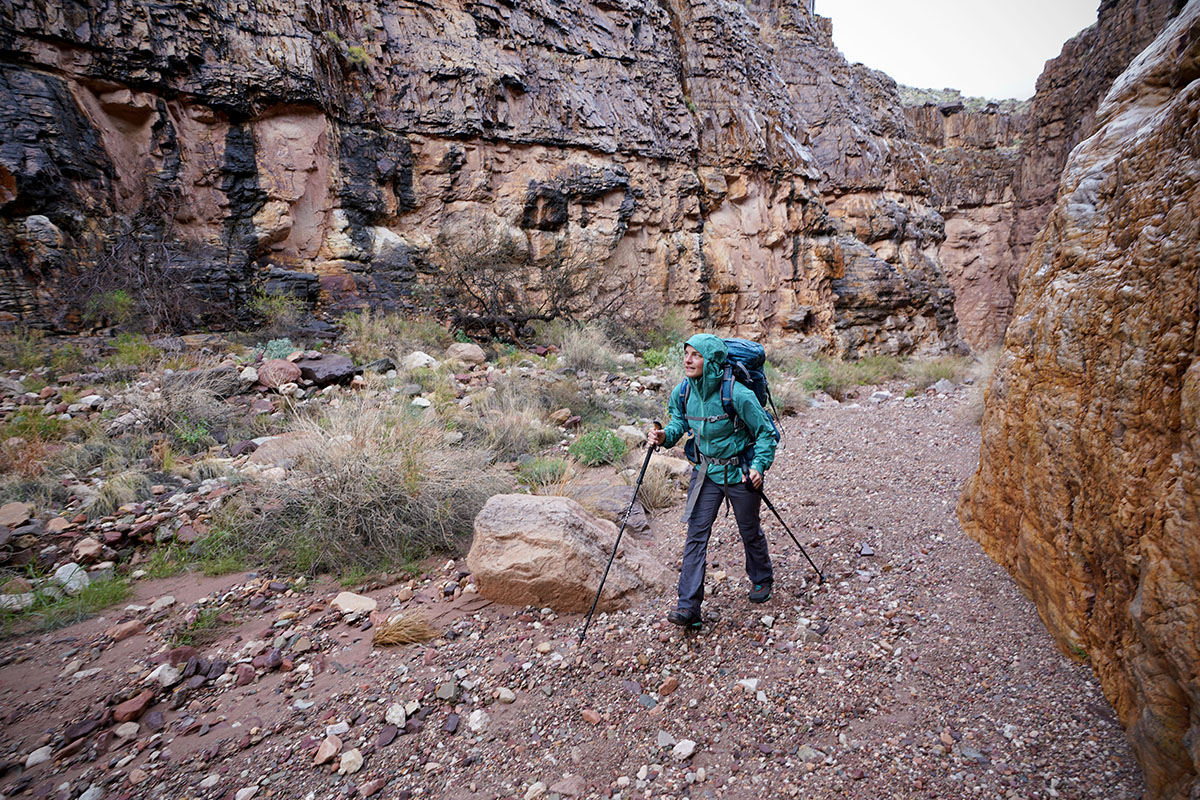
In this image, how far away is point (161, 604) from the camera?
3.37 metres

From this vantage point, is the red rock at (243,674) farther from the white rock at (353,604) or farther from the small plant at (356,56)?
→ the small plant at (356,56)

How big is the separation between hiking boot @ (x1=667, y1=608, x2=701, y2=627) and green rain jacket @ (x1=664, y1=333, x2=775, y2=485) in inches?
30.5

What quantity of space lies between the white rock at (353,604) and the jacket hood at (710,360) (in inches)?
98.8

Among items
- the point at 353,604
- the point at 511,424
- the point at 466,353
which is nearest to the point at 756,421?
the point at 353,604

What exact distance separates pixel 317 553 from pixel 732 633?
2.95 meters

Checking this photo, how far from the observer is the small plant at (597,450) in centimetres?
585

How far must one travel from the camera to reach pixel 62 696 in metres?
2.65

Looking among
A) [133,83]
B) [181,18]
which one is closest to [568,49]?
[181,18]

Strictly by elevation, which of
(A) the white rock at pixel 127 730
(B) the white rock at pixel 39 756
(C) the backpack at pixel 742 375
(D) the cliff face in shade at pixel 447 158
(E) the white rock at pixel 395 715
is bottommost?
(B) the white rock at pixel 39 756

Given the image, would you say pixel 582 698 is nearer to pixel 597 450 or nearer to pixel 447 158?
pixel 597 450

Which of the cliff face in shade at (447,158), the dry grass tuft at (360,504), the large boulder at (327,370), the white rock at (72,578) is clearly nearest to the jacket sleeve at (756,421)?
the dry grass tuft at (360,504)

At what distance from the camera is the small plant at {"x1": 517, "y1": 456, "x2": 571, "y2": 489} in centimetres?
509

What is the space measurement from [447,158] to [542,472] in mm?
8961

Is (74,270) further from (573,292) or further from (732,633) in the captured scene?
(732,633)
